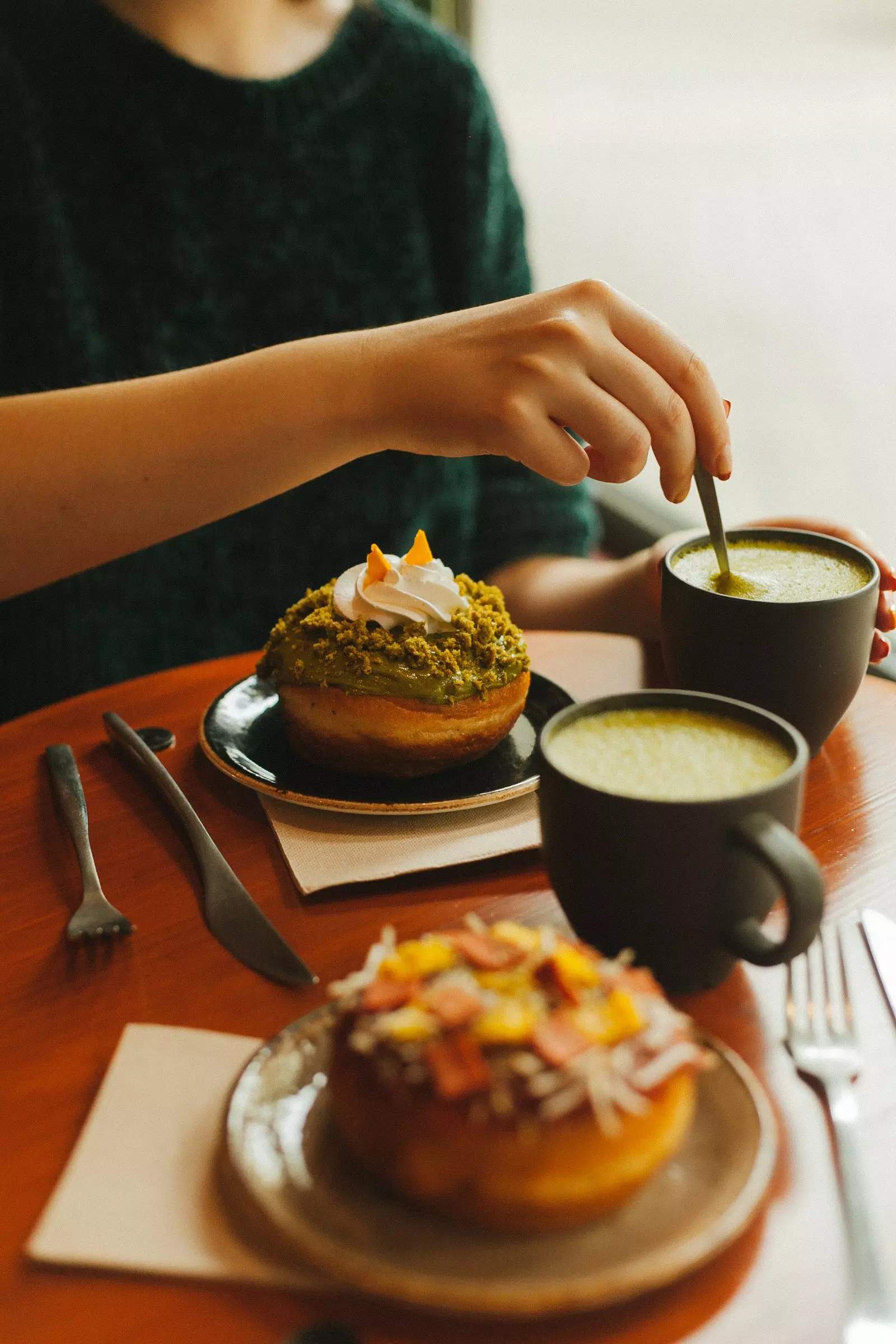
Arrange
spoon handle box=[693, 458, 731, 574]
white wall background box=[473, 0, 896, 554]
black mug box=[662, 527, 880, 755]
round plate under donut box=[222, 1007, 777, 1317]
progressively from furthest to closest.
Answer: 1. white wall background box=[473, 0, 896, 554]
2. spoon handle box=[693, 458, 731, 574]
3. black mug box=[662, 527, 880, 755]
4. round plate under donut box=[222, 1007, 777, 1317]

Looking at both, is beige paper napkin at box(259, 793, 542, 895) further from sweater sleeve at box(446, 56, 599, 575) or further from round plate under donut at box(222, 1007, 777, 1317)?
sweater sleeve at box(446, 56, 599, 575)

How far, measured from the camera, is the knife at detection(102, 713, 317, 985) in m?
0.63

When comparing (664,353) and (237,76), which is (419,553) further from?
(237,76)

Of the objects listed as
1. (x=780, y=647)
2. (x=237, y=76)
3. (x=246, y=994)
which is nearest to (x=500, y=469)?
(x=237, y=76)

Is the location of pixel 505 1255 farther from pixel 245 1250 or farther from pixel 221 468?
pixel 221 468

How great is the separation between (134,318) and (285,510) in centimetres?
30

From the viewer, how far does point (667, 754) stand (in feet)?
2.01

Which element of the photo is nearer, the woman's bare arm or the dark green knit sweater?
the woman's bare arm

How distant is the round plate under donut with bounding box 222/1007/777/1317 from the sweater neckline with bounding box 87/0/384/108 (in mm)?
1225

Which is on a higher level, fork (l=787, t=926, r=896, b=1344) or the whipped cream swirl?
the whipped cream swirl


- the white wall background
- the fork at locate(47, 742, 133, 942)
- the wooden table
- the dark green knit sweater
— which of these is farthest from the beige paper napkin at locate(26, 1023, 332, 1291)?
the white wall background

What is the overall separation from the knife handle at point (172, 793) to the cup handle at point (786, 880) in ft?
1.13

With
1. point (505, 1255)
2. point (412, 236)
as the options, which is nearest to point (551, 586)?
point (412, 236)

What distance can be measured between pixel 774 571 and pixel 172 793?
1.62ft
